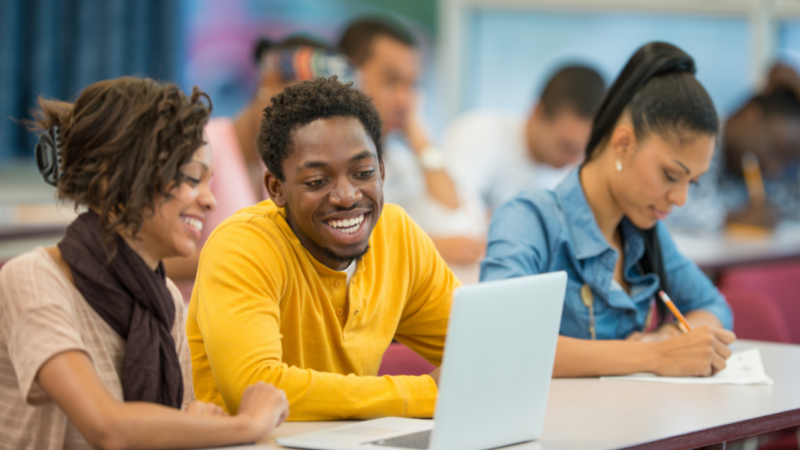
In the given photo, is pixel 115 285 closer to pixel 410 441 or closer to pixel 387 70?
pixel 410 441

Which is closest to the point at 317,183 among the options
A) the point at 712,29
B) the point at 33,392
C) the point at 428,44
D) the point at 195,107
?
the point at 195,107

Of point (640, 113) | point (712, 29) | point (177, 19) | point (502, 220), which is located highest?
point (712, 29)

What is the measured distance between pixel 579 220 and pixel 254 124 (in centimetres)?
118

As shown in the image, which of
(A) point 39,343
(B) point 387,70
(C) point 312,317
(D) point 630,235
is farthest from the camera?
(B) point 387,70

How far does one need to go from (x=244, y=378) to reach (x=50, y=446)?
260 mm

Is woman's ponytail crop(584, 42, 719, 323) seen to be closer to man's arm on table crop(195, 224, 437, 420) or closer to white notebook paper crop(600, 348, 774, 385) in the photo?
white notebook paper crop(600, 348, 774, 385)

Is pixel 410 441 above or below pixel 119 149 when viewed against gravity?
below

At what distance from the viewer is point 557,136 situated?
3.54m

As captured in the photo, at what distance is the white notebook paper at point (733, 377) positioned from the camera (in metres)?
1.53

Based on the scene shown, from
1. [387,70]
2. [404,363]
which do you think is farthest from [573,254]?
[387,70]

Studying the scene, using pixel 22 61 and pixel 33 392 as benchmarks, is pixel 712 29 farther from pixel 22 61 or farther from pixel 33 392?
pixel 33 392

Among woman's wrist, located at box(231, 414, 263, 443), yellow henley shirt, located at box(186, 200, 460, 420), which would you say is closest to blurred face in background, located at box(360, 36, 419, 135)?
yellow henley shirt, located at box(186, 200, 460, 420)

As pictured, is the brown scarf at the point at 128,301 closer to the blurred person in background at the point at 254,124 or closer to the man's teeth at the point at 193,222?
the man's teeth at the point at 193,222

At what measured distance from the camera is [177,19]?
375 cm
